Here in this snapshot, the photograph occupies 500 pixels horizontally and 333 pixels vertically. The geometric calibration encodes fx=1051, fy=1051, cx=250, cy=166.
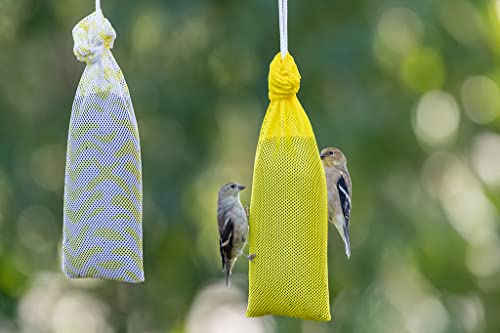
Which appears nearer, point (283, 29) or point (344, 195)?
point (283, 29)

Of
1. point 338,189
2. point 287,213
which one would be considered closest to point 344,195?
point 338,189

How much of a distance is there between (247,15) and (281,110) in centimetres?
502

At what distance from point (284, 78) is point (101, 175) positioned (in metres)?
0.69

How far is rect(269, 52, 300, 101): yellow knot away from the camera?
348cm

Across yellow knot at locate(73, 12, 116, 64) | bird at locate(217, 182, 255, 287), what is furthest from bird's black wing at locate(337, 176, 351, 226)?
yellow knot at locate(73, 12, 116, 64)

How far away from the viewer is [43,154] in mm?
8891

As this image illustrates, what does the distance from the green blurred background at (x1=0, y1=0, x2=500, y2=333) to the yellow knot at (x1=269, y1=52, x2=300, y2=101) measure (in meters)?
4.65

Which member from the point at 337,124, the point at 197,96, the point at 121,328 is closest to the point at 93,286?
the point at 121,328

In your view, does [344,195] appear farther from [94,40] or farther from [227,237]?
[94,40]

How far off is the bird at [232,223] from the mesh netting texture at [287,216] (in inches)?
2.7

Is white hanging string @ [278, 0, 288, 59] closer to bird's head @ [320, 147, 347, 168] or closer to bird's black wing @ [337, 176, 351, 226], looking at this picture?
bird's head @ [320, 147, 347, 168]

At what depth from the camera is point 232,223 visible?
11.4ft

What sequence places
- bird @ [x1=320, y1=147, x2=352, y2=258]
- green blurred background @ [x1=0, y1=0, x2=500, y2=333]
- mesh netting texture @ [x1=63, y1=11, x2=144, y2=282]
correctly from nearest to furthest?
mesh netting texture @ [x1=63, y1=11, x2=144, y2=282] → bird @ [x1=320, y1=147, x2=352, y2=258] → green blurred background @ [x1=0, y1=0, x2=500, y2=333]

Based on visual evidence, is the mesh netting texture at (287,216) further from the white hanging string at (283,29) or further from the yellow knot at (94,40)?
the yellow knot at (94,40)
